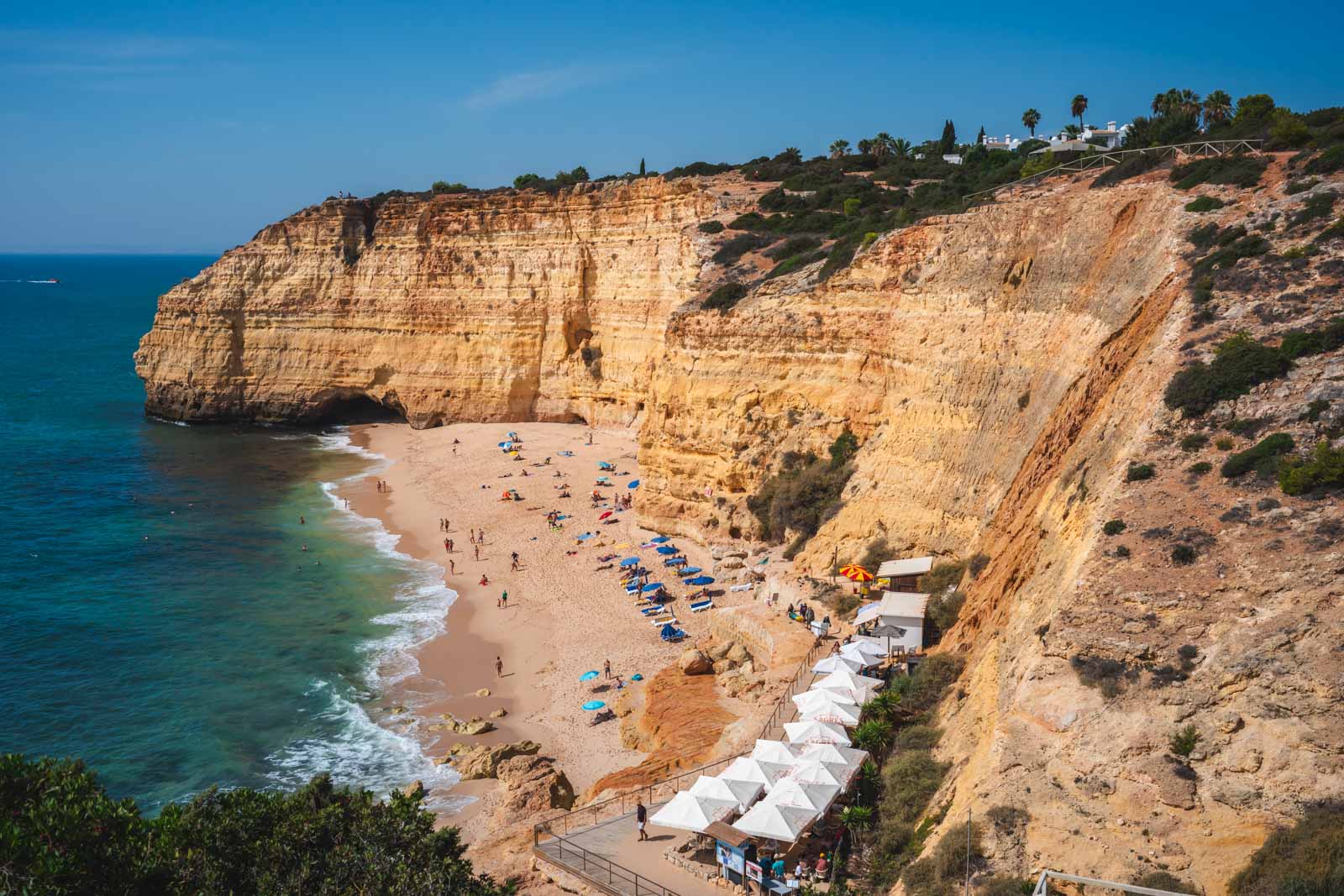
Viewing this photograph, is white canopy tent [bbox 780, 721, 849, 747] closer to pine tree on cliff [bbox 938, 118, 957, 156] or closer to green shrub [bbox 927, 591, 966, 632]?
green shrub [bbox 927, 591, 966, 632]

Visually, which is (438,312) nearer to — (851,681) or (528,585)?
(528,585)

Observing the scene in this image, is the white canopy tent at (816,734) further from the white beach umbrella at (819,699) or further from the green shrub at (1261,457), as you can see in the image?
the green shrub at (1261,457)

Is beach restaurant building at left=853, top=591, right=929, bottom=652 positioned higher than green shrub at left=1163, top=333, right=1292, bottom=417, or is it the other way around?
green shrub at left=1163, top=333, right=1292, bottom=417

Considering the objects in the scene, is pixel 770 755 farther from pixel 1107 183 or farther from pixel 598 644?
pixel 1107 183

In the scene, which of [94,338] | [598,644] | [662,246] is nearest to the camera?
[598,644]

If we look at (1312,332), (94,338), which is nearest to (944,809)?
(1312,332)

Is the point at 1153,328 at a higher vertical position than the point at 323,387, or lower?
higher

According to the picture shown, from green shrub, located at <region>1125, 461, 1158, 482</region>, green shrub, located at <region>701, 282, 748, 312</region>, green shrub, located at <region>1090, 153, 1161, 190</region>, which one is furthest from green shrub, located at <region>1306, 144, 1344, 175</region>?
green shrub, located at <region>701, 282, 748, 312</region>
